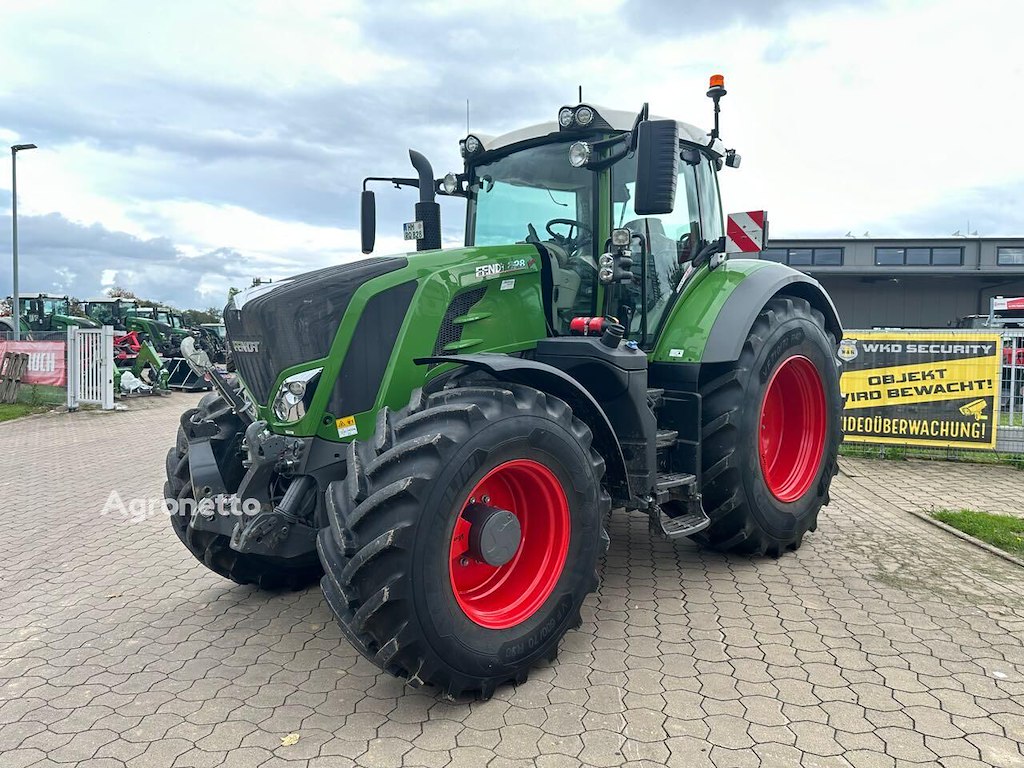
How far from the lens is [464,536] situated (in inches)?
129

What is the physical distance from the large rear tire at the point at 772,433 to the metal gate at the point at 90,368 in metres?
13.2

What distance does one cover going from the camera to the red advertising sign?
14.9 metres

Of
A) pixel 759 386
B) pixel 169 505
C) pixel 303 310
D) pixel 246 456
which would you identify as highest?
pixel 303 310

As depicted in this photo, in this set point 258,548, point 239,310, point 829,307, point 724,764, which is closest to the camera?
point 724,764

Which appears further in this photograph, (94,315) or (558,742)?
(94,315)

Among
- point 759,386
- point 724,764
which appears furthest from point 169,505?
point 759,386

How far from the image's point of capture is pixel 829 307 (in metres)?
5.58

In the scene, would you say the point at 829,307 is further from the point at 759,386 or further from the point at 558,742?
the point at 558,742

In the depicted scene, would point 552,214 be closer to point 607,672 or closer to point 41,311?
point 607,672

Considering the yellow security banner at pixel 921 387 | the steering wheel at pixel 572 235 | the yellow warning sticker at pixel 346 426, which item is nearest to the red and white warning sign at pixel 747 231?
the steering wheel at pixel 572 235

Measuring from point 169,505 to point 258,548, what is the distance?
1125mm

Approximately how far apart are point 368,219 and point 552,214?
1.41 m

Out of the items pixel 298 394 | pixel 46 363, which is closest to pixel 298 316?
pixel 298 394

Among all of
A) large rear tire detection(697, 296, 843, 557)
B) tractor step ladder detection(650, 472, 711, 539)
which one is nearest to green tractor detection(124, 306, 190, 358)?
large rear tire detection(697, 296, 843, 557)
